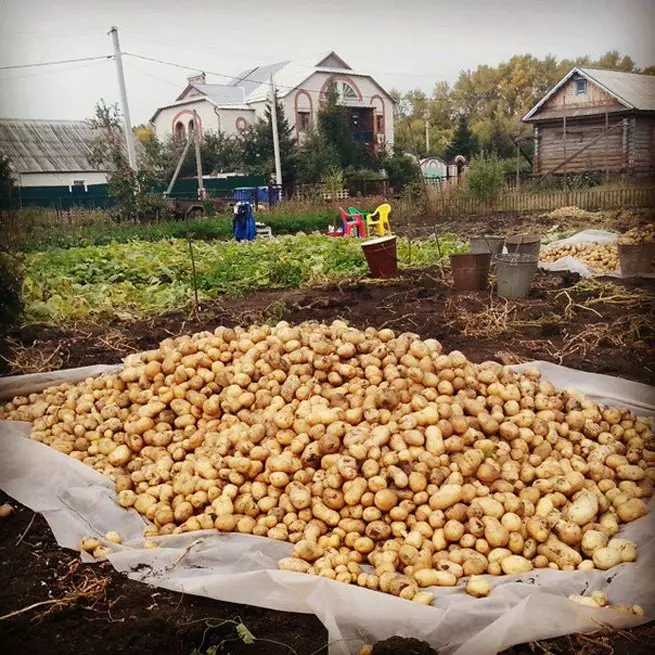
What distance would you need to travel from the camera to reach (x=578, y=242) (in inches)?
364

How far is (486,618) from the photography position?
1848 millimetres

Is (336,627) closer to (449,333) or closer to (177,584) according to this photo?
(177,584)

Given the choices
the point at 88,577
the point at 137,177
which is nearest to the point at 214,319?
the point at 88,577

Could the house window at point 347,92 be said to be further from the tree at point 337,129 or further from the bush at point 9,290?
the bush at point 9,290

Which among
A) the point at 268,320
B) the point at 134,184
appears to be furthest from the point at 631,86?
the point at 134,184

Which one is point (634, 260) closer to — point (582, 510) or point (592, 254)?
point (592, 254)

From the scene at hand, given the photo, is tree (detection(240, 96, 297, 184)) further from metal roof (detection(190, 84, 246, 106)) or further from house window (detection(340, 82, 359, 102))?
metal roof (detection(190, 84, 246, 106))

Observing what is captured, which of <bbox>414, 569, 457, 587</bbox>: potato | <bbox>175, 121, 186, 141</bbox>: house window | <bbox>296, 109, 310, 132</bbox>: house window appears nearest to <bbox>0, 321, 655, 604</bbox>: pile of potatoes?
<bbox>414, 569, 457, 587</bbox>: potato

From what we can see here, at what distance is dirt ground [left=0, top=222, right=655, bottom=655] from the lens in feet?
6.26

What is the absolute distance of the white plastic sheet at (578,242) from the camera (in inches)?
280

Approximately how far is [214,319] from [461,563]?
376 cm

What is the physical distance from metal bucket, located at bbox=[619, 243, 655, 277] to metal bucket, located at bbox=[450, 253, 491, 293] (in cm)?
150

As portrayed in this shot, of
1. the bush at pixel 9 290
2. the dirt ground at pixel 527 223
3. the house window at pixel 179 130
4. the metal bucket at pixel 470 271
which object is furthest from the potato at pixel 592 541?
the house window at pixel 179 130

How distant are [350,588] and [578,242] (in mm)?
8386
